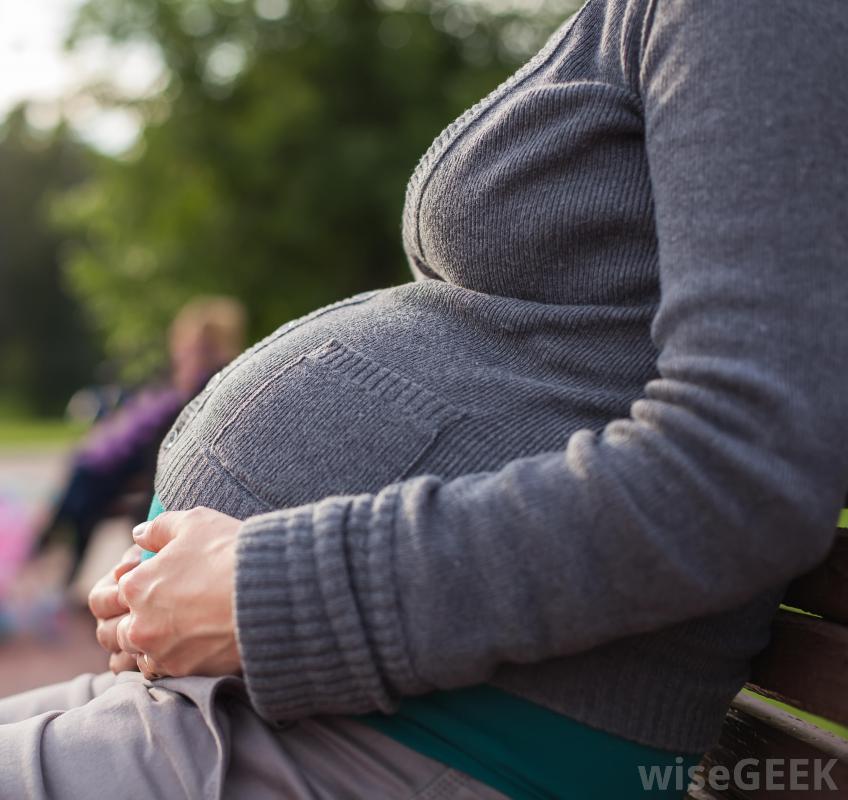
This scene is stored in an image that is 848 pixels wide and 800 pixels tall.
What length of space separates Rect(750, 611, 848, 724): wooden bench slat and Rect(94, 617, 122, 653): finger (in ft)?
2.72

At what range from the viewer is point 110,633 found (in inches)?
48.8

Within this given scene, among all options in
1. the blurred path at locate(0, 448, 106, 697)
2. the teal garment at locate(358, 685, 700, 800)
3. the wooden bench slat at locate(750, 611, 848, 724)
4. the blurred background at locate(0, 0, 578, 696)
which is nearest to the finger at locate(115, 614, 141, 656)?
the teal garment at locate(358, 685, 700, 800)

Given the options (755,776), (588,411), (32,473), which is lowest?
(32,473)

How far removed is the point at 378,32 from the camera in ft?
42.2

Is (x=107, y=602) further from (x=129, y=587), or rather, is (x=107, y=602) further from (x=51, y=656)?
(x=51, y=656)

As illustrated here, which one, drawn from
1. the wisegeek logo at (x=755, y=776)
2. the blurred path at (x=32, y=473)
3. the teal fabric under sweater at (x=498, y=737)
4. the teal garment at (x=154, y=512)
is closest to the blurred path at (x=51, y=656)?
the blurred path at (x=32, y=473)

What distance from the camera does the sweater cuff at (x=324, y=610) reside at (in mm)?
861

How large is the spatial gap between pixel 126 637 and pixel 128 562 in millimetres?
141

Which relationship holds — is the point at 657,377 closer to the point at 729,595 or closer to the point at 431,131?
the point at 729,595

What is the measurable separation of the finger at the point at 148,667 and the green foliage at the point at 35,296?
31.7 meters

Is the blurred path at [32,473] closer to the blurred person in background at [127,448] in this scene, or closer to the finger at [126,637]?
the blurred person in background at [127,448]

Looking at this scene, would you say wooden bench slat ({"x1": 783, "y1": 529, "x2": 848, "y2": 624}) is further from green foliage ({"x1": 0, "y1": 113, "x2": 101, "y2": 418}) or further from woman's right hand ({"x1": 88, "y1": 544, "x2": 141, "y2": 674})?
green foliage ({"x1": 0, "y1": 113, "x2": 101, "y2": 418})

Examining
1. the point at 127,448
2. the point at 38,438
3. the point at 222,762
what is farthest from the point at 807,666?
the point at 38,438

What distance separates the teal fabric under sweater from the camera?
965mm
